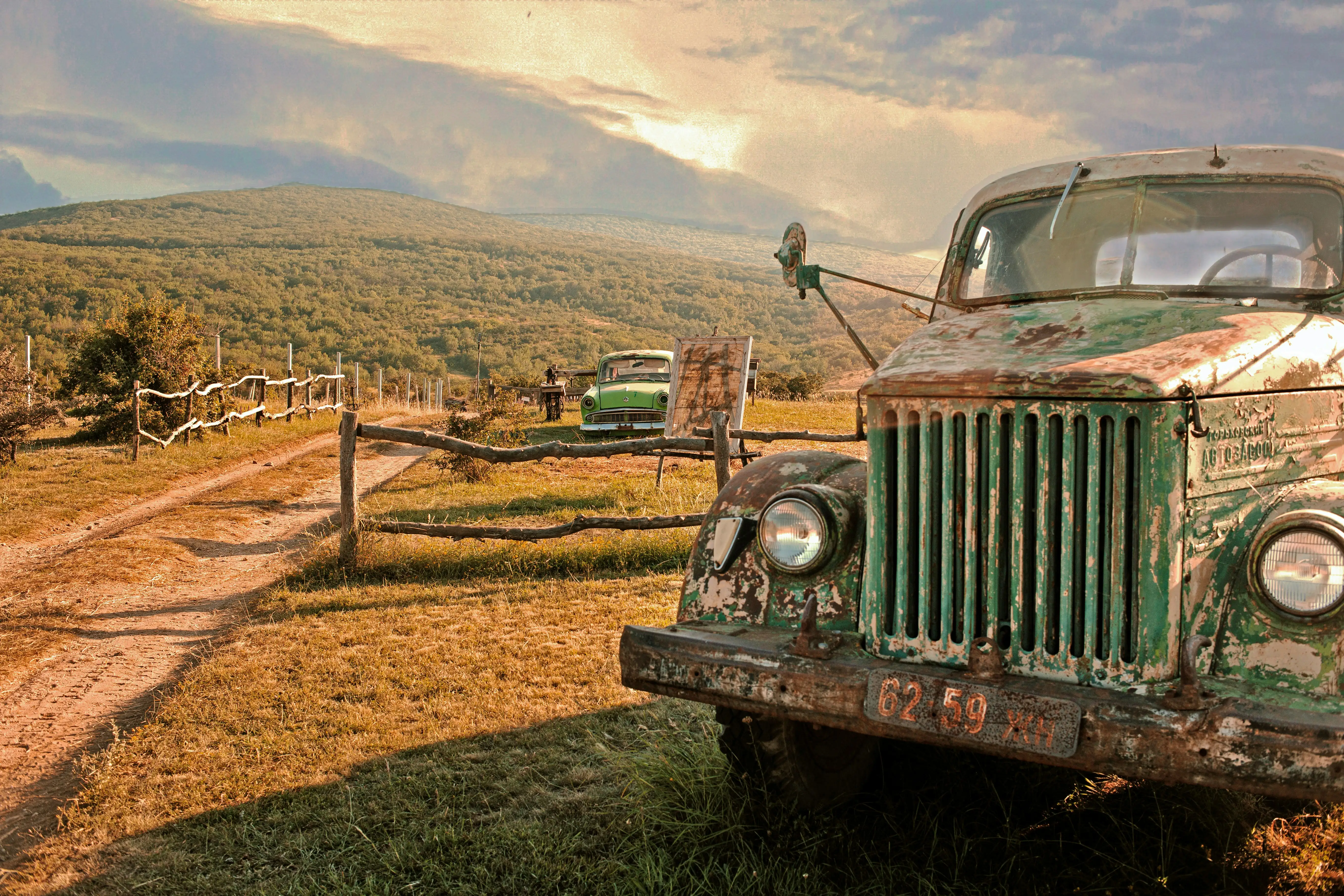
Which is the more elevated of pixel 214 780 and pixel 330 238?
pixel 330 238

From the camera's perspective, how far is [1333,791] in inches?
88.4

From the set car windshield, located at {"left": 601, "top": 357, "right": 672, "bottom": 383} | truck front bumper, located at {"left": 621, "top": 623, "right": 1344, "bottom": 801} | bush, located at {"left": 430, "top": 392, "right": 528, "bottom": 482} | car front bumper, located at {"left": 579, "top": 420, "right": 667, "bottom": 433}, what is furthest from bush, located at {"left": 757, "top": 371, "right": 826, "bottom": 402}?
truck front bumper, located at {"left": 621, "top": 623, "right": 1344, "bottom": 801}

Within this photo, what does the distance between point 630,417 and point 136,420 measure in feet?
29.3

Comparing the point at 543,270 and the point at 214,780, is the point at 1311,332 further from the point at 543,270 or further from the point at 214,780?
the point at 543,270

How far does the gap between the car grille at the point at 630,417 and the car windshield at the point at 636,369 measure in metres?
1.28

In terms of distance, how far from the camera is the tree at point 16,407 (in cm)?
1317

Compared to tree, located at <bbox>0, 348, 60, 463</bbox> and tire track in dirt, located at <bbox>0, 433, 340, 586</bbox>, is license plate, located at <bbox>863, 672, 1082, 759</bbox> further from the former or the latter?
tree, located at <bbox>0, 348, 60, 463</bbox>

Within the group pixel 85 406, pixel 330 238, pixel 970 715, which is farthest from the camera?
pixel 330 238

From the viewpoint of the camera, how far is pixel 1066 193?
4.30 metres

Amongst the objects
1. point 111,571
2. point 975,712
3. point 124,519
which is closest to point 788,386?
point 124,519

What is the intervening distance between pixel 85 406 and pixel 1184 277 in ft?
61.3

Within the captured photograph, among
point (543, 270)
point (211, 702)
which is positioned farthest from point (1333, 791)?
point (543, 270)

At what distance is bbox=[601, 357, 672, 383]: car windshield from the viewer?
20.6 m

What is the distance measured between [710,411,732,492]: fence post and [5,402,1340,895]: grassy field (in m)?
2.88
